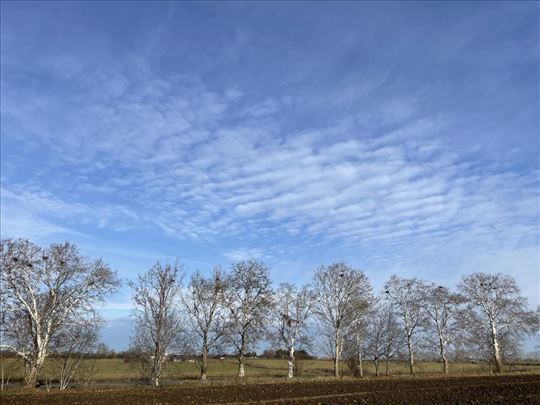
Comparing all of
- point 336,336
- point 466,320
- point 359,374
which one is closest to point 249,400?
point 336,336

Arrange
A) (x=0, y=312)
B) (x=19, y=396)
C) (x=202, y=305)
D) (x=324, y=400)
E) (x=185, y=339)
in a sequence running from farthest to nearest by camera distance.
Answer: (x=202, y=305) < (x=185, y=339) < (x=0, y=312) < (x=19, y=396) < (x=324, y=400)

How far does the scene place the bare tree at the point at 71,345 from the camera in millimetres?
37719

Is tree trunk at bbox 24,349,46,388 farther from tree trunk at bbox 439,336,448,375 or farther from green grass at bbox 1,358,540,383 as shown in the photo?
tree trunk at bbox 439,336,448,375

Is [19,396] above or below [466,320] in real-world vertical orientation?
below

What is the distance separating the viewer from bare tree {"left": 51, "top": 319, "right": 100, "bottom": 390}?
124ft

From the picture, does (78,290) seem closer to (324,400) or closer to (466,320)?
(324,400)

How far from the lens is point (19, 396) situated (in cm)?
2873

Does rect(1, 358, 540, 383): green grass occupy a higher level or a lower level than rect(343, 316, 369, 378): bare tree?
lower

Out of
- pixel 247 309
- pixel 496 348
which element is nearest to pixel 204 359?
pixel 247 309

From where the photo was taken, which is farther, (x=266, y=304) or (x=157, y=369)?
(x=266, y=304)

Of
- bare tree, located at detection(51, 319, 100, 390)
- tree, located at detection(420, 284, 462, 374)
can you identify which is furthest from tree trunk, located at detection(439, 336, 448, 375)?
bare tree, located at detection(51, 319, 100, 390)

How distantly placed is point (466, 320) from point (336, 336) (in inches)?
897

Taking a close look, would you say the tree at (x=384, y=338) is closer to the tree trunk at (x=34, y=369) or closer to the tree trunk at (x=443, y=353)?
the tree trunk at (x=443, y=353)

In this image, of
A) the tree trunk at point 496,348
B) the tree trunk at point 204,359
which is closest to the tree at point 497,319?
the tree trunk at point 496,348
